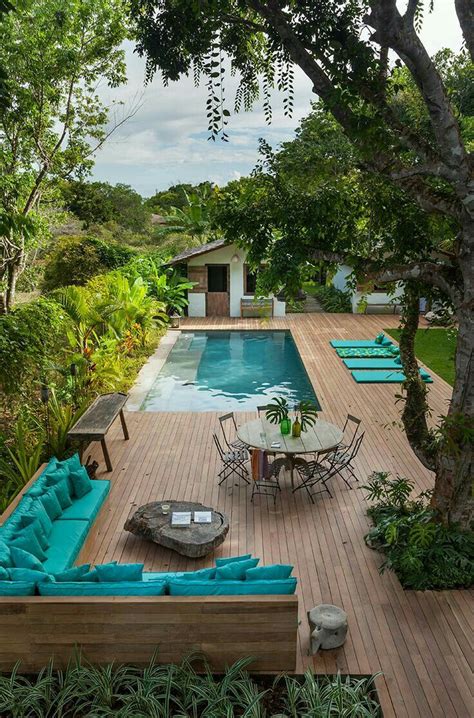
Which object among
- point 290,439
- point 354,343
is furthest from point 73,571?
point 354,343

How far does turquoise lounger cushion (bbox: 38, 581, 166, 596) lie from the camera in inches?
214

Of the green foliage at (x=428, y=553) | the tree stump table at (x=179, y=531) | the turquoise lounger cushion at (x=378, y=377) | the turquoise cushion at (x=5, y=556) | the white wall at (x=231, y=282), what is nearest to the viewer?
the turquoise cushion at (x=5, y=556)

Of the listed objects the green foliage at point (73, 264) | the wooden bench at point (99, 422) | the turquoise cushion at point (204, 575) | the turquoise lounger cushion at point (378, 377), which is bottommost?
the turquoise lounger cushion at point (378, 377)

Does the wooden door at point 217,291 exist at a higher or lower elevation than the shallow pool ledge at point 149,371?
higher

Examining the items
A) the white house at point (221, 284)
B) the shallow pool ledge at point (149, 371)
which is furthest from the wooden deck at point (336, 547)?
the white house at point (221, 284)

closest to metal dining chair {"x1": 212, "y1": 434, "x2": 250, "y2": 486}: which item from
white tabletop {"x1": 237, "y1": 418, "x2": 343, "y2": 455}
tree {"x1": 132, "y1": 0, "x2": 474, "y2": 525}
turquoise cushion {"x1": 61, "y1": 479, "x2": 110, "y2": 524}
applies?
white tabletop {"x1": 237, "y1": 418, "x2": 343, "y2": 455}

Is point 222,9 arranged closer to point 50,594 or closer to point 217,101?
point 217,101

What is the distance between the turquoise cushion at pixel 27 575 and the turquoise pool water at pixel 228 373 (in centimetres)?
847

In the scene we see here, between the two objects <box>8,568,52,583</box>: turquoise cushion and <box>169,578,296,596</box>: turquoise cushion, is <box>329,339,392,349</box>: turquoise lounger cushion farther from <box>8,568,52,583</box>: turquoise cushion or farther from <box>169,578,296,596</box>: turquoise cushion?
<box>8,568,52,583</box>: turquoise cushion

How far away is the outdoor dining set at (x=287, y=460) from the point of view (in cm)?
897

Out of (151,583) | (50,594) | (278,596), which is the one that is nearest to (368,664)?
(278,596)

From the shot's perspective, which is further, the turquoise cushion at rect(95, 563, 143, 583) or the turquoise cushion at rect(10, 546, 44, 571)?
the turquoise cushion at rect(10, 546, 44, 571)

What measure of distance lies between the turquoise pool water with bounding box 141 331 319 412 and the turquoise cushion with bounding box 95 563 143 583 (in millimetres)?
8417

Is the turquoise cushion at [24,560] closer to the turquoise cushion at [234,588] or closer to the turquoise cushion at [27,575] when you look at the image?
the turquoise cushion at [27,575]
